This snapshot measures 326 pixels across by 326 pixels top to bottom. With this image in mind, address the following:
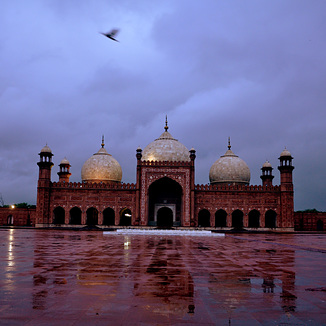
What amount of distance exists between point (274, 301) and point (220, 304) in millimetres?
631

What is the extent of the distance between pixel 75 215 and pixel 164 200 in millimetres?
8917

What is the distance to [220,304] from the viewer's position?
376cm

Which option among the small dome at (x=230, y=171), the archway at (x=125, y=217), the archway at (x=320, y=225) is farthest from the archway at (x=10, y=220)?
the archway at (x=320, y=225)

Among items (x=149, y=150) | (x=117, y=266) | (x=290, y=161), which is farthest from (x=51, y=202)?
(x=117, y=266)

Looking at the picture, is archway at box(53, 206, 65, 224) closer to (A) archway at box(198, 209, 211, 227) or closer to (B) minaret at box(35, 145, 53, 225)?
(B) minaret at box(35, 145, 53, 225)

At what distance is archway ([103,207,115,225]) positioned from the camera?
3584 cm

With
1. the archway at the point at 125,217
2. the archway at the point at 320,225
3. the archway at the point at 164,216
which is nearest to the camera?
the archway at the point at 164,216

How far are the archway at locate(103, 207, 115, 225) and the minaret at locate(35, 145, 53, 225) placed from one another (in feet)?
18.1

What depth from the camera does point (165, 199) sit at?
35.1m

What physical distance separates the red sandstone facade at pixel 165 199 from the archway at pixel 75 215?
812 mm

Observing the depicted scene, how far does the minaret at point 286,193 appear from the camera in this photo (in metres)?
33.4

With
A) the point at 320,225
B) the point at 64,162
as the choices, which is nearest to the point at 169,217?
the point at 64,162

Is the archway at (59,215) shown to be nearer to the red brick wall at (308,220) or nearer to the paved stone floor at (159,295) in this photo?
the red brick wall at (308,220)

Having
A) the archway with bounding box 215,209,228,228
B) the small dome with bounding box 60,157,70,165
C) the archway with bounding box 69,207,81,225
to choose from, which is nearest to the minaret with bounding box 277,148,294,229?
the archway with bounding box 215,209,228,228
